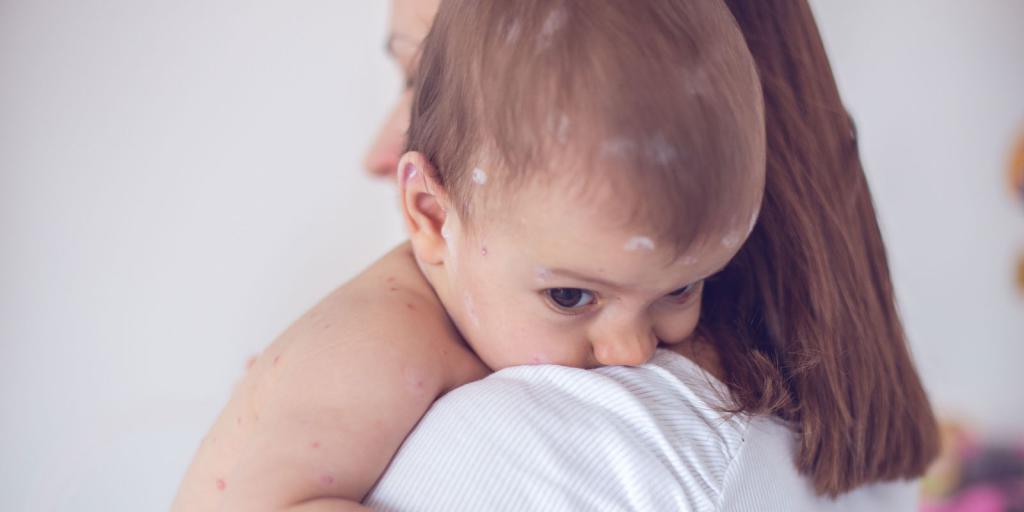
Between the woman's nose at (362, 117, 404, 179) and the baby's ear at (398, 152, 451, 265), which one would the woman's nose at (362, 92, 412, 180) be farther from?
the baby's ear at (398, 152, 451, 265)

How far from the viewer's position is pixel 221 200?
5.44ft

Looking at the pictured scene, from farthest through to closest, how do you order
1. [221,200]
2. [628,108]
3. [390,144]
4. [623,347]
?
[221,200] < [390,144] < [623,347] < [628,108]

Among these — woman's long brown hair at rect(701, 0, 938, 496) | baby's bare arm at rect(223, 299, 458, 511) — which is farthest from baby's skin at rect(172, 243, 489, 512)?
woman's long brown hair at rect(701, 0, 938, 496)

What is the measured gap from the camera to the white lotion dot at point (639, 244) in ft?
2.25

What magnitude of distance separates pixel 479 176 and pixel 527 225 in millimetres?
62

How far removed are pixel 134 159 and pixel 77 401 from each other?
40 centimetres

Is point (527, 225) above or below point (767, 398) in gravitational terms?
above

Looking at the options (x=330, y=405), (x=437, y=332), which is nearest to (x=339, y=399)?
(x=330, y=405)

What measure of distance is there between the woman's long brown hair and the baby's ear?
29 centimetres

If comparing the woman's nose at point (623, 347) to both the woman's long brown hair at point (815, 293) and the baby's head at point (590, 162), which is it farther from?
the woman's long brown hair at point (815, 293)

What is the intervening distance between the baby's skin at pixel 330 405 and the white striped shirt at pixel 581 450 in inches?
1.1

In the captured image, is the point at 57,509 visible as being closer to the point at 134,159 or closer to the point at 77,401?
the point at 77,401

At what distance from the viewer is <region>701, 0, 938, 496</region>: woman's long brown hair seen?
2.81 ft

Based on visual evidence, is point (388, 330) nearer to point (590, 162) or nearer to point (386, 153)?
point (590, 162)
